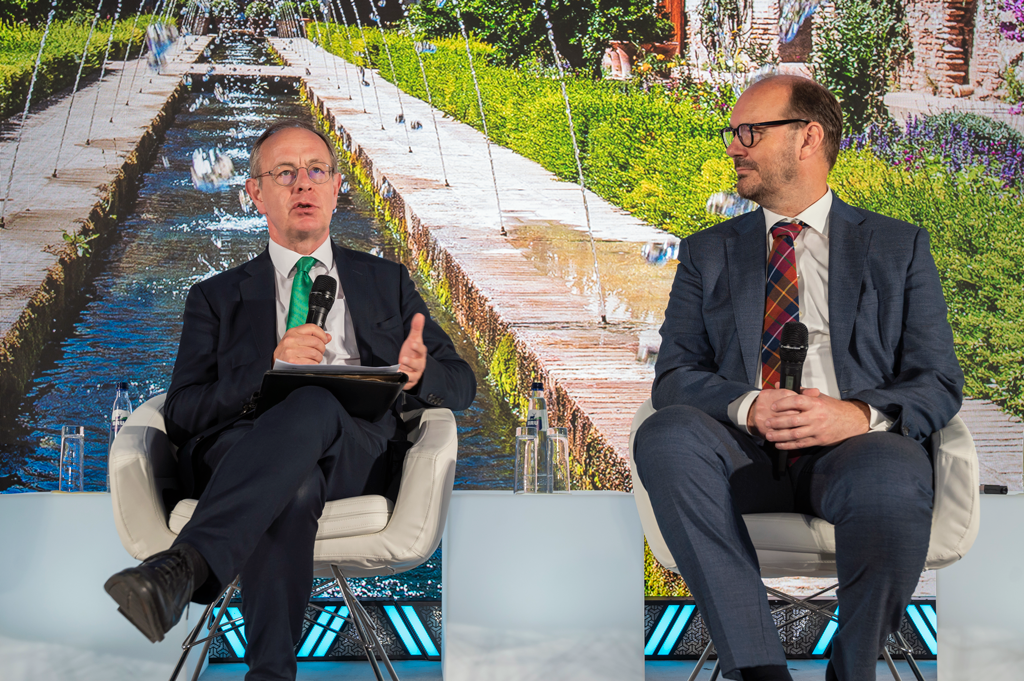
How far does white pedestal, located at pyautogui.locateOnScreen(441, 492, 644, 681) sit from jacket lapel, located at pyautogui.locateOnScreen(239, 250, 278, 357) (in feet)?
2.07

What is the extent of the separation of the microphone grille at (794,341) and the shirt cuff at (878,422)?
227 mm

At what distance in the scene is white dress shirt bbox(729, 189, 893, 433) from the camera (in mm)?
2084

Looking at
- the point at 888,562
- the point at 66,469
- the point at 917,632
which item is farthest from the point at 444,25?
the point at 917,632

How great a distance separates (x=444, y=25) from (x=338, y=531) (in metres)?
2.04

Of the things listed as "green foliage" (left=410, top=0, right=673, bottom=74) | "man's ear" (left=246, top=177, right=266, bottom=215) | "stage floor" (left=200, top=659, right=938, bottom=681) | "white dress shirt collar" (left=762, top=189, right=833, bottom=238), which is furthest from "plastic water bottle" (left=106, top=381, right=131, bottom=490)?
"white dress shirt collar" (left=762, top=189, right=833, bottom=238)

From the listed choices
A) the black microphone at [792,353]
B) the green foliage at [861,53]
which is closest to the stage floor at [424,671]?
the black microphone at [792,353]

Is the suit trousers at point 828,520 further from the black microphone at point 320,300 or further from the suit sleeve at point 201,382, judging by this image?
the suit sleeve at point 201,382

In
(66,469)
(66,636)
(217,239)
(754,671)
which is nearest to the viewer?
(754,671)

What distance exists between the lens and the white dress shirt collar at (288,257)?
7.63 feet

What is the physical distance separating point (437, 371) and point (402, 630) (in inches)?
47.7

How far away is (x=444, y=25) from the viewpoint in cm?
327

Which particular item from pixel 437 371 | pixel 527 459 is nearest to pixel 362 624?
pixel 437 371

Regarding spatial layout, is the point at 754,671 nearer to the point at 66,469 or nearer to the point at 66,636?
the point at 66,636

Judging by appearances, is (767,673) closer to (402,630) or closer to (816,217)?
(816,217)
